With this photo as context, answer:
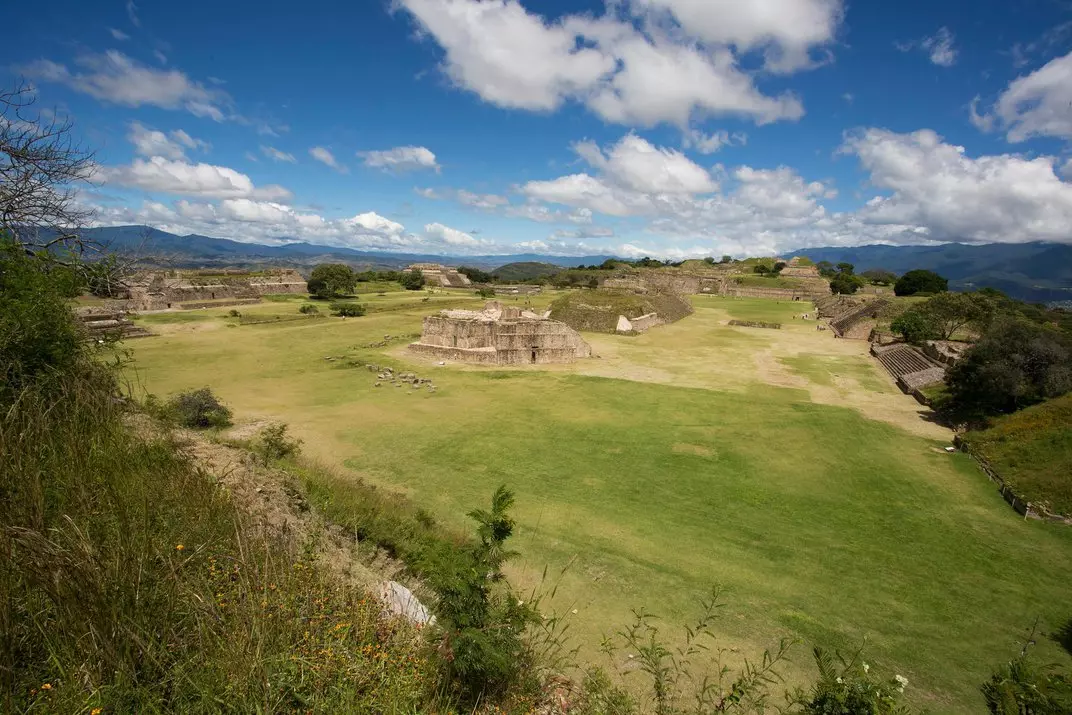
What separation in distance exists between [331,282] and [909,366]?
48.6 metres

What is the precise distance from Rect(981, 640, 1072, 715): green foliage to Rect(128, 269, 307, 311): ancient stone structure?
145ft

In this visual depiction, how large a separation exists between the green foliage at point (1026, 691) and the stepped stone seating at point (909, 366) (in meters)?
15.4

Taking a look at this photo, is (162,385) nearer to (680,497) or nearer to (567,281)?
(680,497)

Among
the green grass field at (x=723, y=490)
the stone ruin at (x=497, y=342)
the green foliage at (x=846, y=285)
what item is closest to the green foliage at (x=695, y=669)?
the green grass field at (x=723, y=490)

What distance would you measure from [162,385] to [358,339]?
38.1ft

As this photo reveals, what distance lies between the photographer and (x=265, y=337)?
94.6ft

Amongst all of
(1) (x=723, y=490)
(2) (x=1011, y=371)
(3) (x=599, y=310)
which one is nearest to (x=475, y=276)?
→ (3) (x=599, y=310)

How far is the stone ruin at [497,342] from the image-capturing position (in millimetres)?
24359

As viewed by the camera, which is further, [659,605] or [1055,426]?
[1055,426]

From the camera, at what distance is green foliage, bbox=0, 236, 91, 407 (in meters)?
5.31

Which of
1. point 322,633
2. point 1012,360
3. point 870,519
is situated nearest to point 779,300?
point 1012,360

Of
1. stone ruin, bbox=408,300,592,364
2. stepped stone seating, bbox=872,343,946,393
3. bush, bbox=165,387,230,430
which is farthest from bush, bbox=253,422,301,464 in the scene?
stepped stone seating, bbox=872,343,946,393

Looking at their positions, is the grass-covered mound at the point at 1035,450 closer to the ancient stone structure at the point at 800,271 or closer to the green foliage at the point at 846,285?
the green foliage at the point at 846,285

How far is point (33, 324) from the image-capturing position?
Answer: 5.44m
